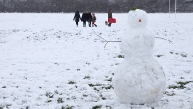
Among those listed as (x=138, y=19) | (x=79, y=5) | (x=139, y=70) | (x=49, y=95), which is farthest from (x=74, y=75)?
(x=79, y=5)

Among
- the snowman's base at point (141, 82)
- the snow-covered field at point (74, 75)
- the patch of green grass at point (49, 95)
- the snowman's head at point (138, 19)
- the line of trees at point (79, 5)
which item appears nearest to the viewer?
the snowman's base at point (141, 82)

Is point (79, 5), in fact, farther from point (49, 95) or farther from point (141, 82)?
point (141, 82)

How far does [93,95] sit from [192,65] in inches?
186

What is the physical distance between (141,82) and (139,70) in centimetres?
25

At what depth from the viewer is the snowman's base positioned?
19.5 feet

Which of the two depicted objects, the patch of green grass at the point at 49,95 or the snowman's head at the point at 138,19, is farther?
the patch of green grass at the point at 49,95

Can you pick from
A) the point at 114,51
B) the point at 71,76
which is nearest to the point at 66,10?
the point at 114,51

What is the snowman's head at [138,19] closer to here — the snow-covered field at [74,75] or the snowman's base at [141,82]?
the snowman's base at [141,82]

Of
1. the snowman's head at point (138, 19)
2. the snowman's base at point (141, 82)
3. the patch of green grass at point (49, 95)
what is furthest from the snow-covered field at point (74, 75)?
the snowman's head at point (138, 19)

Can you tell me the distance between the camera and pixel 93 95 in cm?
715

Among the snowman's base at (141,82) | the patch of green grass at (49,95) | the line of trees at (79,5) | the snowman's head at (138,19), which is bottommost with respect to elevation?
the patch of green grass at (49,95)

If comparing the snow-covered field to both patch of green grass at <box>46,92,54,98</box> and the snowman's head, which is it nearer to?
patch of green grass at <box>46,92,54,98</box>

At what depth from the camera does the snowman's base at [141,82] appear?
593cm

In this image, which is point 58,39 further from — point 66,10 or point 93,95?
point 66,10
